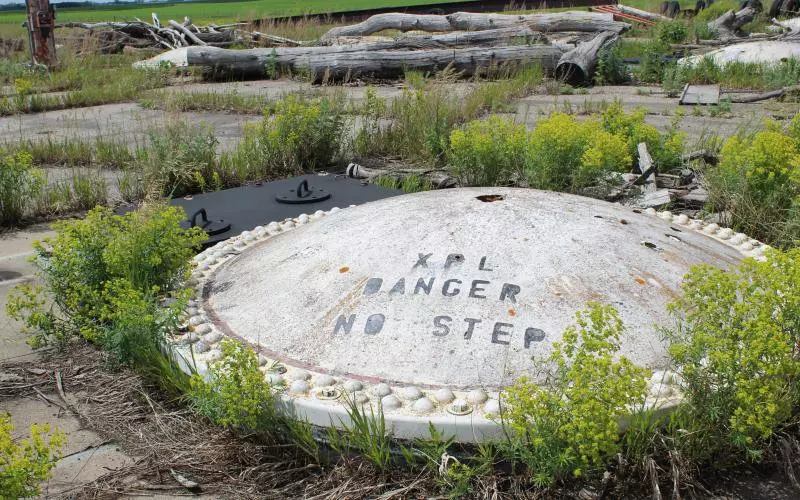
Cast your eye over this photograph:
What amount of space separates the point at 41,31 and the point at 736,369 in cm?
1678

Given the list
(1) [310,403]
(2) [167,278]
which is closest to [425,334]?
(1) [310,403]

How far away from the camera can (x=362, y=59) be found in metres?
15.6

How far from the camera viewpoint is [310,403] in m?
2.82

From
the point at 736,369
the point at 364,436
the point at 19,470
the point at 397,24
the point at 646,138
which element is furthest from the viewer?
the point at 397,24

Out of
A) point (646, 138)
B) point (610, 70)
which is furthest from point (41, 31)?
point (646, 138)

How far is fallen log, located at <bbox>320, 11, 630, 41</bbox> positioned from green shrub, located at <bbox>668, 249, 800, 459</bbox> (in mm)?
18885

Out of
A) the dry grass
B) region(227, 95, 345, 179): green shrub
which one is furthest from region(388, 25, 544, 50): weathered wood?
the dry grass

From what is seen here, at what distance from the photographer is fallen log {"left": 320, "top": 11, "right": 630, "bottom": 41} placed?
20875mm

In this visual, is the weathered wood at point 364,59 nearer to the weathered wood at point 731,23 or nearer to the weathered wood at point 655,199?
the weathered wood at point 731,23

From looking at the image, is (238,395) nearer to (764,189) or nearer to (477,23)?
(764,189)

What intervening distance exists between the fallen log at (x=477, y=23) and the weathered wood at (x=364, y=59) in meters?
5.38

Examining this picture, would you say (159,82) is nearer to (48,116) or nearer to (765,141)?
(48,116)

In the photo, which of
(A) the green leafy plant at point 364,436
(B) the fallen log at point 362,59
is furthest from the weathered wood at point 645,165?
(B) the fallen log at point 362,59

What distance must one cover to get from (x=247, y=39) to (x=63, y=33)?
598 centimetres
